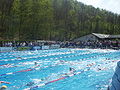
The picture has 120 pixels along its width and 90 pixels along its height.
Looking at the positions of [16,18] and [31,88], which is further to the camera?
[16,18]

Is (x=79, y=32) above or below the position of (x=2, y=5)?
below

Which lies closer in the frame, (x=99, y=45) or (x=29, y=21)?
(x=99, y=45)

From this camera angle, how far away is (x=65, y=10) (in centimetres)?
7112

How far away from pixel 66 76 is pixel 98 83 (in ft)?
6.64

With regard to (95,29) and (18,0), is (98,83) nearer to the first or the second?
(18,0)

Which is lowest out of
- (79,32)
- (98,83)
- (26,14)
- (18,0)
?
(98,83)

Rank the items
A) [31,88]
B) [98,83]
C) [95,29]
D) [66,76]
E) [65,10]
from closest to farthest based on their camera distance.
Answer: [31,88], [98,83], [66,76], [65,10], [95,29]

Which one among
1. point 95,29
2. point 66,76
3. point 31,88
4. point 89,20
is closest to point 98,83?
point 66,76

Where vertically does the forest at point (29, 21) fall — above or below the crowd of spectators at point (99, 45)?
above

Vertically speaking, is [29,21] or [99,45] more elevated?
[29,21]

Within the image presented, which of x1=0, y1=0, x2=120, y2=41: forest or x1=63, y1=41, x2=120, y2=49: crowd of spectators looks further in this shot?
x1=0, y1=0, x2=120, y2=41: forest

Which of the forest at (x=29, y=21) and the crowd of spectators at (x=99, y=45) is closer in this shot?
the crowd of spectators at (x=99, y=45)

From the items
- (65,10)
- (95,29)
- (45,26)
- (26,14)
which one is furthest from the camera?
(95,29)

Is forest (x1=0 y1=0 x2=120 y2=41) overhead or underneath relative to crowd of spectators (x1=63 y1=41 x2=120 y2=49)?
overhead
